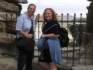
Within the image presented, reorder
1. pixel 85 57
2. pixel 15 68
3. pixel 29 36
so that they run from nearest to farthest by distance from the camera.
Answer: pixel 29 36 → pixel 15 68 → pixel 85 57

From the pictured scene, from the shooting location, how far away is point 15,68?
11602mm

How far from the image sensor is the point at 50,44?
9312 mm

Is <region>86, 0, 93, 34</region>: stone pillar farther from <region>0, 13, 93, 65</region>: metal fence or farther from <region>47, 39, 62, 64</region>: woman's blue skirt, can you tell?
→ <region>47, 39, 62, 64</region>: woman's blue skirt

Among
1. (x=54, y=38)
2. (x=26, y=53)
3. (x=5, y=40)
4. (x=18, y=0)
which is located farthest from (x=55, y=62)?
(x=18, y=0)

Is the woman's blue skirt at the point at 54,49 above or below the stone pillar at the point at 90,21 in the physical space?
below

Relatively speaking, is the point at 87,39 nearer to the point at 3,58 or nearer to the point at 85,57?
the point at 85,57

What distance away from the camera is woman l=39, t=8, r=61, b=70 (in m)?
9.33

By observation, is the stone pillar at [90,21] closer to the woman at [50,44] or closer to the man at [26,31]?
the man at [26,31]

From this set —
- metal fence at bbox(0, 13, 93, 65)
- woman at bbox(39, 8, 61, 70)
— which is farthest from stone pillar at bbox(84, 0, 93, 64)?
woman at bbox(39, 8, 61, 70)

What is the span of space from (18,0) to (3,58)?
195cm

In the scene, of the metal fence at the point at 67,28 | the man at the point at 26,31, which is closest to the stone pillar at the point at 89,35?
the metal fence at the point at 67,28

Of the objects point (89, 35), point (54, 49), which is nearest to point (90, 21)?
point (89, 35)

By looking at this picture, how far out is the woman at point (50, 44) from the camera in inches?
367

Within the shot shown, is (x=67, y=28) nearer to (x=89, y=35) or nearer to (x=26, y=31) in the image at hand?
(x=89, y=35)
